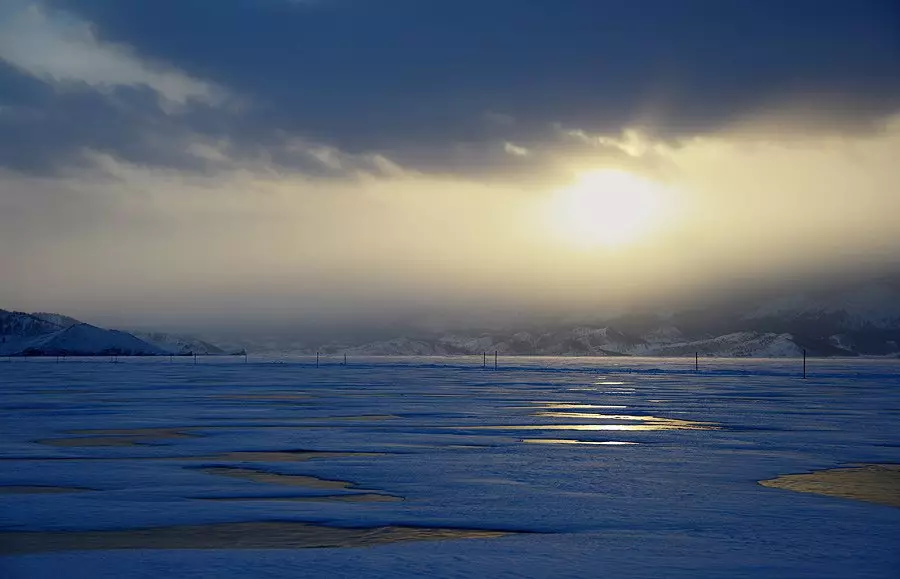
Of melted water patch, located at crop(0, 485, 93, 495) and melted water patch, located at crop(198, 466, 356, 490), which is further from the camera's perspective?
melted water patch, located at crop(198, 466, 356, 490)

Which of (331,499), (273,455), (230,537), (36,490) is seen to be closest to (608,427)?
(273,455)

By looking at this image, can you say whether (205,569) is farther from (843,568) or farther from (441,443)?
(441,443)

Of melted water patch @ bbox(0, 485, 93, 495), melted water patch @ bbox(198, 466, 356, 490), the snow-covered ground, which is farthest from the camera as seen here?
melted water patch @ bbox(198, 466, 356, 490)

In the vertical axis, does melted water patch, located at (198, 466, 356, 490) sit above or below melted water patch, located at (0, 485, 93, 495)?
above

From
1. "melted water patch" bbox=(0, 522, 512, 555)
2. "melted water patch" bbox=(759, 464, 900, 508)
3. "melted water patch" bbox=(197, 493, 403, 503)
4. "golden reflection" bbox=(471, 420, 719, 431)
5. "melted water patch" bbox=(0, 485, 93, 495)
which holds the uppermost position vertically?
"golden reflection" bbox=(471, 420, 719, 431)

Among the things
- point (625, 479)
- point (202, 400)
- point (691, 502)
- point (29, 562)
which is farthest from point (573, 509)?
point (202, 400)

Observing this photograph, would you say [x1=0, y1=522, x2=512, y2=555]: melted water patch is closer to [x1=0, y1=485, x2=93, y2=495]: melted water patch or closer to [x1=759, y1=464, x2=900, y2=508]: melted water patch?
[x1=0, y1=485, x2=93, y2=495]: melted water patch

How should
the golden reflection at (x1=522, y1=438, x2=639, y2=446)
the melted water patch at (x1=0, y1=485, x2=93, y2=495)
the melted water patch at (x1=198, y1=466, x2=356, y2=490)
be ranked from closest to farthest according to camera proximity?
the melted water patch at (x1=0, y1=485, x2=93, y2=495), the melted water patch at (x1=198, y1=466, x2=356, y2=490), the golden reflection at (x1=522, y1=438, x2=639, y2=446)

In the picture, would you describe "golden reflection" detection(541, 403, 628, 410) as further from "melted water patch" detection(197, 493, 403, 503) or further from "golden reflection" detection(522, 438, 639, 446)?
"melted water patch" detection(197, 493, 403, 503)

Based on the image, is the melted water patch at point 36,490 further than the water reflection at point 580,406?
No

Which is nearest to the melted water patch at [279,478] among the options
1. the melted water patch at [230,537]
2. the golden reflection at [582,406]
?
the melted water patch at [230,537]

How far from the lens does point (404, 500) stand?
13.5 meters

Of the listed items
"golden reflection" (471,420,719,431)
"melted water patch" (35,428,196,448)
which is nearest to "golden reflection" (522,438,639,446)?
"golden reflection" (471,420,719,431)

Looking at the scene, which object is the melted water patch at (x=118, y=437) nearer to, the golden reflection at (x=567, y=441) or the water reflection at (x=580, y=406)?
the golden reflection at (x=567, y=441)
